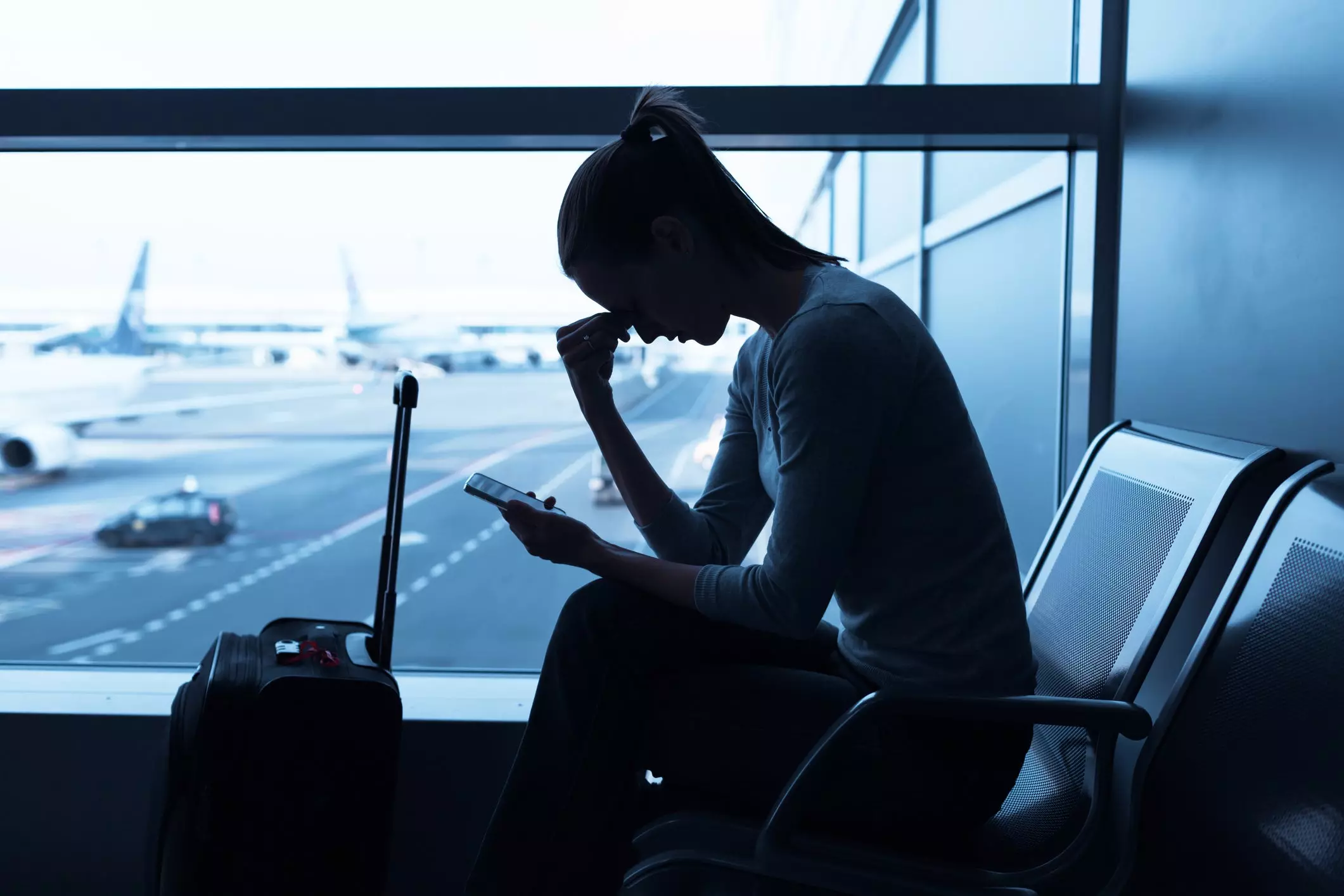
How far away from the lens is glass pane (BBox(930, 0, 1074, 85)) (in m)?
1.81

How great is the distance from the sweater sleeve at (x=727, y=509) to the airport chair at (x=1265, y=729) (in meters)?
0.57

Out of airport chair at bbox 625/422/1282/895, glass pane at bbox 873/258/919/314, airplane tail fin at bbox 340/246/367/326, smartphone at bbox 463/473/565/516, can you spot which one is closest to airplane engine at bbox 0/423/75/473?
airplane tail fin at bbox 340/246/367/326

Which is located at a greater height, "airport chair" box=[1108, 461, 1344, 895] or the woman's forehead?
the woman's forehead

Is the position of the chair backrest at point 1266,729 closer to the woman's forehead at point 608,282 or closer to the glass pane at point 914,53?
the woman's forehead at point 608,282

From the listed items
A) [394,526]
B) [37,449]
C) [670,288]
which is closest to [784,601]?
[670,288]

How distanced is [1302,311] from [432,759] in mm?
1611

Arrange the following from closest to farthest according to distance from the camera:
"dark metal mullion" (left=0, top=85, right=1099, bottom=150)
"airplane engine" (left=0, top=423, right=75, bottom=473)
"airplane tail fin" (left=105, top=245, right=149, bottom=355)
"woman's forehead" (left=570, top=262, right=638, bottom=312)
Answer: "woman's forehead" (left=570, top=262, right=638, bottom=312) < "dark metal mullion" (left=0, top=85, right=1099, bottom=150) < "airplane engine" (left=0, top=423, right=75, bottom=473) < "airplane tail fin" (left=105, top=245, right=149, bottom=355)

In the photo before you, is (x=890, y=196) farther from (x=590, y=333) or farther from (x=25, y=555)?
(x=25, y=555)

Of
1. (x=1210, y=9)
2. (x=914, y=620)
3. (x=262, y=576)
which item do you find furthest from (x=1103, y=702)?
(x=262, y=576)

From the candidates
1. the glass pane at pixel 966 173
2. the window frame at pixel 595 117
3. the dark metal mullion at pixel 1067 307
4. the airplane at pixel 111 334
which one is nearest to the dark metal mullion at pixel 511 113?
the window frame at pixel 595 117

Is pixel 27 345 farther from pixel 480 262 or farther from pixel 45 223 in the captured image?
pixel 480 262

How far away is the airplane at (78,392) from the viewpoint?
2172 mm

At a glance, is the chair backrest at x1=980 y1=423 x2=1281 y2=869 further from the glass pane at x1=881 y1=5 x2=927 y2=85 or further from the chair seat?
the glass pane at x1=881 y1=5 x2=927 y2=85

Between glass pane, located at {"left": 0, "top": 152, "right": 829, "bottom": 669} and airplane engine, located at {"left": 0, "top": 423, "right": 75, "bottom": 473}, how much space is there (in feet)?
0.08
